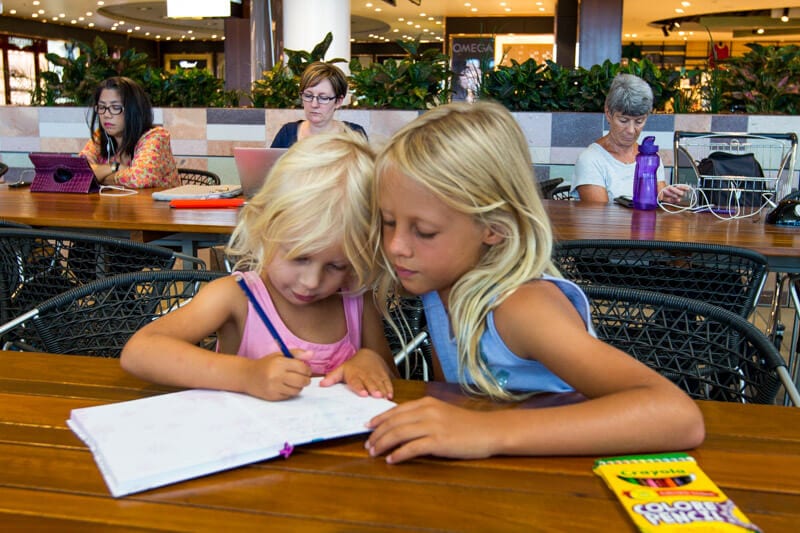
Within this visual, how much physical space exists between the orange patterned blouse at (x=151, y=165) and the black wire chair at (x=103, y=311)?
2.07m

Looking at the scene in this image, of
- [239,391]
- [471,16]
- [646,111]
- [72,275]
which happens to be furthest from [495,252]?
[471,16]

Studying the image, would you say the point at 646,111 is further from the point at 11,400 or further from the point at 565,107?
the point at 11,400

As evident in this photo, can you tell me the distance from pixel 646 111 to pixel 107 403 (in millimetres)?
3097

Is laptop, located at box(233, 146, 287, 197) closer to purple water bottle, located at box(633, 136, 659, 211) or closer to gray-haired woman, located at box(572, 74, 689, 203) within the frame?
purple water bottle, located at box(633, 136, 659, 211)

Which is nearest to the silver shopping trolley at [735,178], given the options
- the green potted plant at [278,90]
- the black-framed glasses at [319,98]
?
the black-framed glasses at [319,98]

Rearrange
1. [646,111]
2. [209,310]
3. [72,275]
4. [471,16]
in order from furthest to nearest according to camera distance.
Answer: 1. [471,16]
2. [646,111]
3. [72,275]
4. [209,310]

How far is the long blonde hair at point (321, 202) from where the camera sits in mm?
A: 1281

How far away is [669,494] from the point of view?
0.81 metres

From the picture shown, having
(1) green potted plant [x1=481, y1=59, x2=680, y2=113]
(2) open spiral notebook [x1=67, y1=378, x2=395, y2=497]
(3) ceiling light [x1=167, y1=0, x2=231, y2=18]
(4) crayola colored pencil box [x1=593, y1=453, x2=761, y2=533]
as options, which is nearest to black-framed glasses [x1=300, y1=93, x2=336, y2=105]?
(1) green potted plant [x1=481, y1=59, x2=680, y2=113]

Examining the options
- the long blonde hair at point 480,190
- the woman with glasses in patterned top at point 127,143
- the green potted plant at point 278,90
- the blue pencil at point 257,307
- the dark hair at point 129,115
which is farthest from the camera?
the green potted plant at point 278,90

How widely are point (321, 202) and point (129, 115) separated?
293 centimetres

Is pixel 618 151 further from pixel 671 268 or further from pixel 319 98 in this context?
pixel 671 268

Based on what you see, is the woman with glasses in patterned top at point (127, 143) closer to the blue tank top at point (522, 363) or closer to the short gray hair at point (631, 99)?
the short gray hair at point (631, 99)

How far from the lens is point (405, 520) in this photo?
77 cm
